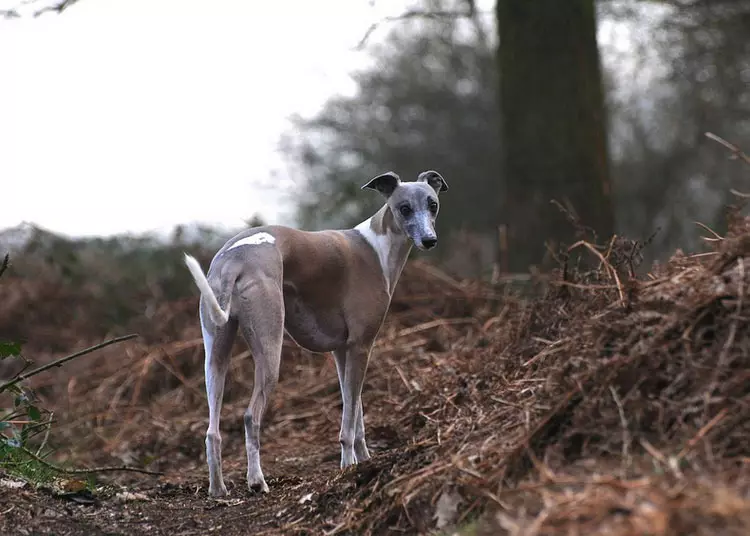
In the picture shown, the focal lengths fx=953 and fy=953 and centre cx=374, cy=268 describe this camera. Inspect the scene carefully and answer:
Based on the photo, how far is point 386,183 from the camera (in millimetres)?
6266

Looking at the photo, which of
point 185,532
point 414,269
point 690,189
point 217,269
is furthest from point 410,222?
point 690,189

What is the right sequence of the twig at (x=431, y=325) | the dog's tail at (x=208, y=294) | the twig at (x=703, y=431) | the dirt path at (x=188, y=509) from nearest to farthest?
1. the twig at (x=703, y=431)
2. the dirt path at (x=188, y=509)
3. the dog's tail at (x=208, y=294)
4. the twig at (x=431, y=325)

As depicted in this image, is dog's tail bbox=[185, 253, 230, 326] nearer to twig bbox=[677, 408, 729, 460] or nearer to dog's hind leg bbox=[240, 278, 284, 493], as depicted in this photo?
dog's hind leg bbox=[240, 278, 284, 493]

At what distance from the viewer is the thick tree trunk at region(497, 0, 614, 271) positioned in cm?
1002

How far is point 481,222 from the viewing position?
2247cm

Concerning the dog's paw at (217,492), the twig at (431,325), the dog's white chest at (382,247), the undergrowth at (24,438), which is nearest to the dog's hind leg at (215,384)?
the dog's paw at (217,492)

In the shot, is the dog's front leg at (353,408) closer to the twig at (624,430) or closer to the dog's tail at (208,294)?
the dog's tail at (208,294)

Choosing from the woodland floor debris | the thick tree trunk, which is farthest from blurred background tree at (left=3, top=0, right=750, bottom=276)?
the woodland floor debris

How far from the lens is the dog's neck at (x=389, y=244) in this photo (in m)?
6.24

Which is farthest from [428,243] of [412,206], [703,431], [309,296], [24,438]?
[703,431]

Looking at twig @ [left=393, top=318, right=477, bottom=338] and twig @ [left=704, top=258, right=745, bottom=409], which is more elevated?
twig @ [left=704, top=258, right=745, bottom=409]

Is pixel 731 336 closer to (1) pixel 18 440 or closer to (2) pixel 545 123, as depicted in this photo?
(1) pixel 18 440

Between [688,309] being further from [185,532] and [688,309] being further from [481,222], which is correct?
[481,222]

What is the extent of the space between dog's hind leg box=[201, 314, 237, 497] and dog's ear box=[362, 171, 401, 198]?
1360mm
